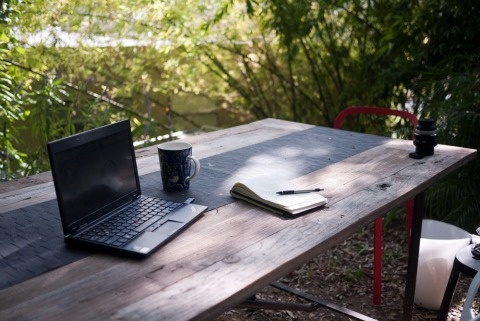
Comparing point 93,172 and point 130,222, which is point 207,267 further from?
point 93,172

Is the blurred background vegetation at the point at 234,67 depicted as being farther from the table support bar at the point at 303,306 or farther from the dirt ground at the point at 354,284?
the table support bar at the point at 303,306

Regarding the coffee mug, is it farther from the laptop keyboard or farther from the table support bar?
the table support bar

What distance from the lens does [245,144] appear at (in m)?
2.12

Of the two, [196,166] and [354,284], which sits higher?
[196,166]

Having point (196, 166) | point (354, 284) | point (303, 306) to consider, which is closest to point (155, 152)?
point (196, 166)

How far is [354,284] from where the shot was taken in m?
2.68

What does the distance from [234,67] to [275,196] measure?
2.98 metres

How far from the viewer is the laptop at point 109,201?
1198 mm

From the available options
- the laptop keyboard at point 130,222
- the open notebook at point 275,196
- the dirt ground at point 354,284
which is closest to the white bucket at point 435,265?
the dirt ground at point 354,284

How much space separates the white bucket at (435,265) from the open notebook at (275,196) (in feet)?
3.35

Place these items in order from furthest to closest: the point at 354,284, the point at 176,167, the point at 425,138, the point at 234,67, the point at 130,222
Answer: the point at 234,67 → the point at 354,284 → the point at 425,138 → the point at 176,167 → the point at 130,222

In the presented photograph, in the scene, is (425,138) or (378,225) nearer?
(425,138)

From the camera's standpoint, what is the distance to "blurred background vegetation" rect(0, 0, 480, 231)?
2.77 m

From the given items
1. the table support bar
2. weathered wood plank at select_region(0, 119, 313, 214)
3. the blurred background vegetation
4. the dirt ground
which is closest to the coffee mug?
weathered wood plank at select_region(0, 119, 313, 214)
